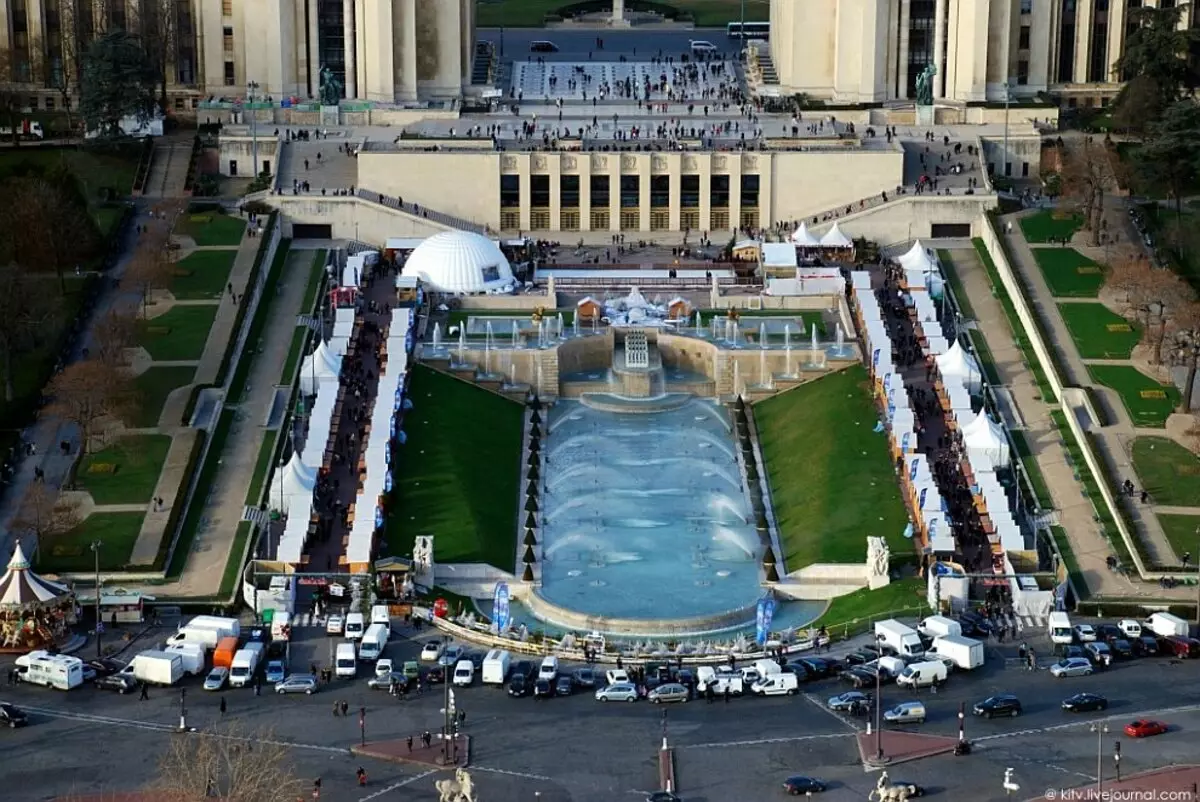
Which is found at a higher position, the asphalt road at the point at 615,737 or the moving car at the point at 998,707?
the moving car at the point at 998,707

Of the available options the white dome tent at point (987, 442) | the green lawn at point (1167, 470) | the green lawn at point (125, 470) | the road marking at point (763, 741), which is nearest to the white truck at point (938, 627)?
the road marking at point (763, 741)

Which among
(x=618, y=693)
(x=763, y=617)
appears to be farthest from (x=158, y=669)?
(x=763, y=617)

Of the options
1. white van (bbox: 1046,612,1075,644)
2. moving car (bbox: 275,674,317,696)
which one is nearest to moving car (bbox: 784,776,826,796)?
white van (bbox: 1046,612,1075,644)

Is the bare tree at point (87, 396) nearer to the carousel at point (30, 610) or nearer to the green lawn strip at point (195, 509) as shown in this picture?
the green lawn strip at point (195, 509)

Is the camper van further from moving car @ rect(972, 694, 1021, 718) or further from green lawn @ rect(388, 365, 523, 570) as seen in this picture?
moving car @ rect(972, 694, 1021, 718)

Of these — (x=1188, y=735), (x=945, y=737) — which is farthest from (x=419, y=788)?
(x=1188, y=735)

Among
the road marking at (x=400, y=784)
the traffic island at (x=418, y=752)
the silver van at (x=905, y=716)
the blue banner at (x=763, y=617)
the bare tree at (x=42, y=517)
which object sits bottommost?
the road marking at (x=400, y=784)
